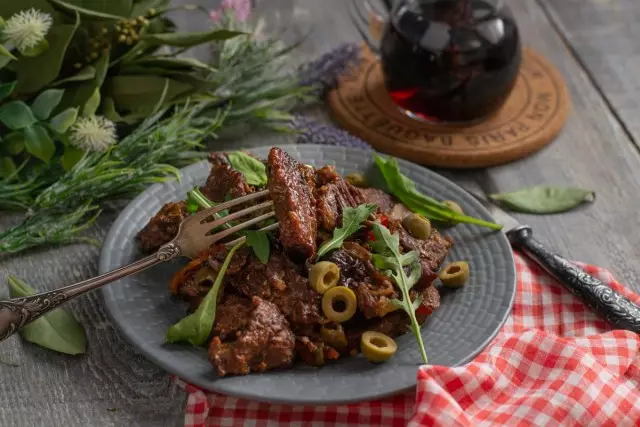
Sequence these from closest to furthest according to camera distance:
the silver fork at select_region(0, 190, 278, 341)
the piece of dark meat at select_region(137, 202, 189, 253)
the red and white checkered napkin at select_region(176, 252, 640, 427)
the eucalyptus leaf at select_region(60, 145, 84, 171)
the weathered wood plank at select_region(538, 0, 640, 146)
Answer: the red and white checkered napkin at select_region(176, 252, 640, 427), the silver fork at select_region(0, 190, 278, 341), the piece of dark meat at select_region(137, 202, 189, 253), the eucalyptus leaf at select_region(60, 145, 84, 171), the weathered wood plank at select_region(538, 0, 640, 146)

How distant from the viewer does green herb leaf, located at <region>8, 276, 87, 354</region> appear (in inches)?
88.7

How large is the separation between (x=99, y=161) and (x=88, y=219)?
0.21 metres

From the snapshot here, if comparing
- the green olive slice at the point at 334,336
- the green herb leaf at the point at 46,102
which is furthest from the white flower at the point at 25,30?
the green olive slice at the point at 334,336

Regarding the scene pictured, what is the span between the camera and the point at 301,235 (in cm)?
215

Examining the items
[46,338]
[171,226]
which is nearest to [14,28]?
[171,226]

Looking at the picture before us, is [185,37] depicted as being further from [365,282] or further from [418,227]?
[365,282]

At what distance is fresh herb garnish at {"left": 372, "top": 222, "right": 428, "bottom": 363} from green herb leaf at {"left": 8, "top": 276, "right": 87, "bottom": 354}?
2.81 feet

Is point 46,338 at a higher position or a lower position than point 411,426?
lower

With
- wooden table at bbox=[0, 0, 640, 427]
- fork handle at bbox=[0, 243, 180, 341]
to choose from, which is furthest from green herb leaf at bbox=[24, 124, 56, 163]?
fork handle at bbox=[0, 243, 180, 341]

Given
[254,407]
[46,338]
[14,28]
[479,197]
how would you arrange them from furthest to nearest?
[479,197] < [14,28] < [46,338] < [254,407]

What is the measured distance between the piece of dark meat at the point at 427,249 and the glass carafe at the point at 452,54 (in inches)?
34.0

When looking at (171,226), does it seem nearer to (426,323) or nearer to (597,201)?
(426,323)

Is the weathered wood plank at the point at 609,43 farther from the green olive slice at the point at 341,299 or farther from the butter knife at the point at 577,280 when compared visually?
the green olive slice at the point at 341,299

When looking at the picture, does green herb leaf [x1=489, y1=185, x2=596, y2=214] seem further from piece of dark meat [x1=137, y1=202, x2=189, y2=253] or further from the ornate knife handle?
piece of dark meat [x1=137, y1=202, x2=189, y2=253]
